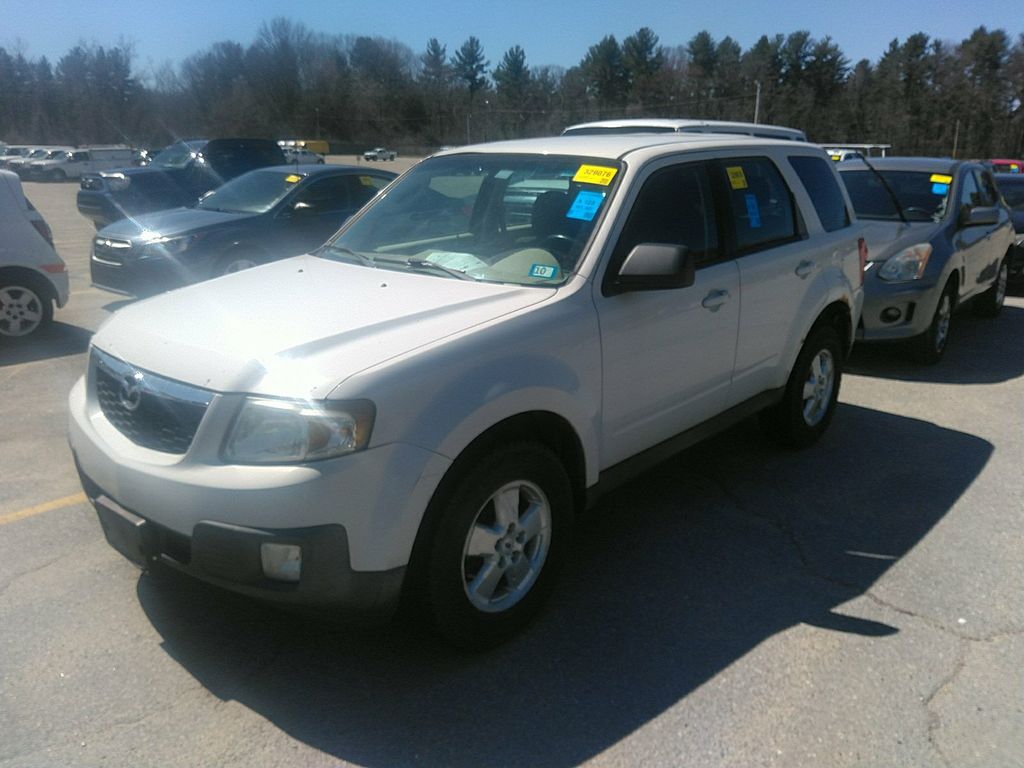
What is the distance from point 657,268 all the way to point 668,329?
1.64 feet

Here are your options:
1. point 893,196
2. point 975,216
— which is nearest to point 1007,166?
point 975,216

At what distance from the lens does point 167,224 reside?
9.14 metres

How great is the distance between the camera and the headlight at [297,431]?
256 centimetres

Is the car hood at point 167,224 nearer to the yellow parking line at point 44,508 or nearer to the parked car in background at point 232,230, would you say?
the parked car in background at point 232,230

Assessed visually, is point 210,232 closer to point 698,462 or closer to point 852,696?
point 698,462

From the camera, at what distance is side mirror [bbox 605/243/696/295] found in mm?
3313

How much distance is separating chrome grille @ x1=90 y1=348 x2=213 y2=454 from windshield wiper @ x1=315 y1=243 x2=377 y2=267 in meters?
1.26

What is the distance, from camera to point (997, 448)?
5383 mm

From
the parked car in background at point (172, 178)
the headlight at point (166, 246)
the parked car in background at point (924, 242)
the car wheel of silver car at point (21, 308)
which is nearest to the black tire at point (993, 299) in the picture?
the parked car in background at point (924, 242)

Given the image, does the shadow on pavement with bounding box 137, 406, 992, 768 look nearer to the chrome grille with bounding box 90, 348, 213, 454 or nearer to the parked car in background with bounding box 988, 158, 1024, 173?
the chrome grille with bounding box 90, 348, 213, 454

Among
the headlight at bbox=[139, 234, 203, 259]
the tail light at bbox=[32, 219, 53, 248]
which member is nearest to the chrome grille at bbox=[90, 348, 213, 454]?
the tail light at bbox=[32, 219, 53, 248]

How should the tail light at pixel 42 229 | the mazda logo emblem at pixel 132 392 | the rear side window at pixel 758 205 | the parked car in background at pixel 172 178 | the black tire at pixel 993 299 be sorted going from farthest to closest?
the parked car in background at pixel 172 178 → the black tire at pixel 993 299 → the tail light at pixel 42 229 → the rear side window at pixel 758 205 → the mazda logo emblem at pixel 132 392

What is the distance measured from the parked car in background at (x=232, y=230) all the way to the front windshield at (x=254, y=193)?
1cm

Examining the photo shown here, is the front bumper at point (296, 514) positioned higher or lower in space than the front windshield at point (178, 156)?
lower
